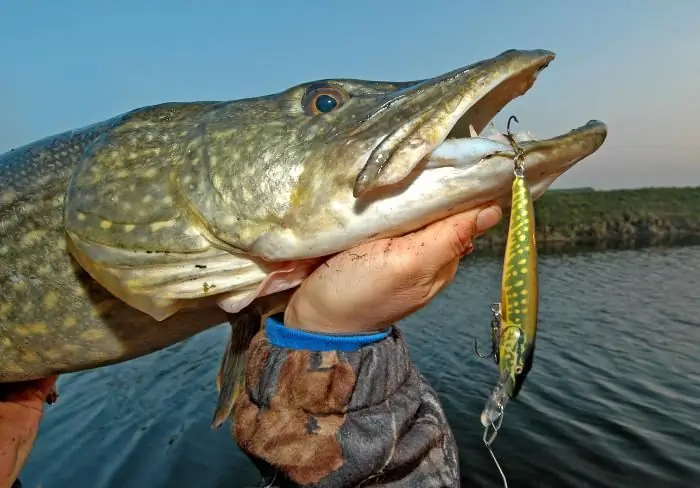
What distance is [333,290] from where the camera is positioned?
174 cm

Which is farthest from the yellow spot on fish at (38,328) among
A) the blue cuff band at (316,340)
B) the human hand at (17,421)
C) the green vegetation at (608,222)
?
the green vegetation at (608,222)

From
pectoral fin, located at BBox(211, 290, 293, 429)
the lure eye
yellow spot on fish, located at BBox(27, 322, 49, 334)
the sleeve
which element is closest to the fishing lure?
the sleeve

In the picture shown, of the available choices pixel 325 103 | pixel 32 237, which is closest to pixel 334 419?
pixel 325 103

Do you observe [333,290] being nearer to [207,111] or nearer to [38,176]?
[207,111]

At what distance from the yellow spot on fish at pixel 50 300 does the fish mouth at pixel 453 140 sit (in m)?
1.53

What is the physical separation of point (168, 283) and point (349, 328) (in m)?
0.69

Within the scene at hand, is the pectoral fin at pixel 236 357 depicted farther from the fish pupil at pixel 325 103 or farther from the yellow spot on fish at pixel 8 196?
the yellow spot on fish at pixel 8 196

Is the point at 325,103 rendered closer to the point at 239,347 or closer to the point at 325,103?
the point at 325,103

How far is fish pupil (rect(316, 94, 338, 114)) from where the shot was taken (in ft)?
6.37

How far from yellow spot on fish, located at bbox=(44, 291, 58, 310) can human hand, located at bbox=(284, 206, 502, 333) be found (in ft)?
3.91

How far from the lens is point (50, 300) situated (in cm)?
237

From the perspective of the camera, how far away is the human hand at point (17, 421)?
2.64 meters

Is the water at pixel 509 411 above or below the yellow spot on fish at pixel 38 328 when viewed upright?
below

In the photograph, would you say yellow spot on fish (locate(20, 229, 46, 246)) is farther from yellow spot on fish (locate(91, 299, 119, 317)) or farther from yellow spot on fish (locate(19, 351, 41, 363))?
yellow spot on fish (locate(19, 351, 41, 363))
